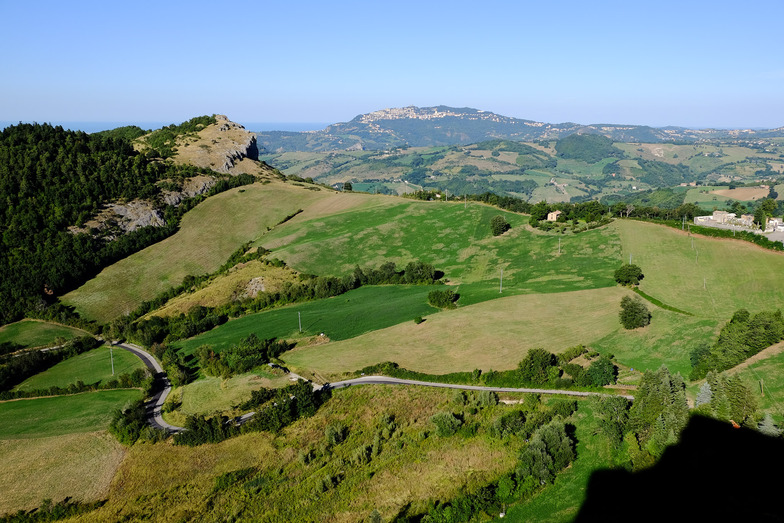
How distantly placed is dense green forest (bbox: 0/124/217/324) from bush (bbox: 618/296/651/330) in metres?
115

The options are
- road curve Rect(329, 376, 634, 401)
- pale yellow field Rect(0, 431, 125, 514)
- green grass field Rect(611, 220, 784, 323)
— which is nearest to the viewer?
pale yellow field Rect(0, 431, 125, 514)

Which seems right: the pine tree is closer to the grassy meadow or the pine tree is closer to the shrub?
the shrub

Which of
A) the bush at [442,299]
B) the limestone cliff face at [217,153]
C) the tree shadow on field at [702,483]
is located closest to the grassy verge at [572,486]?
the tree shadow on field at [702,483]

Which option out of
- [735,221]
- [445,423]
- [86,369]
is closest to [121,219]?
[86,369]

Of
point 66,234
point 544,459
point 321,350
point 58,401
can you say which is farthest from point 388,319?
point 66,234

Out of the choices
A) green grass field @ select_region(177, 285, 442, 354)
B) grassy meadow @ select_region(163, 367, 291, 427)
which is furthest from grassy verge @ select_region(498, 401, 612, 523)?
grassy meadow @ select_region(163, 367, 291, 427)

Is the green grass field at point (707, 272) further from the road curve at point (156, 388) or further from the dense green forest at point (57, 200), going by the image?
the dense green forest at point (57, 200)

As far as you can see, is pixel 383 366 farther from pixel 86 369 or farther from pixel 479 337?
pixel 86 369

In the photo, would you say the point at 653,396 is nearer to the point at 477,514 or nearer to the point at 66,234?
the point at 477,514

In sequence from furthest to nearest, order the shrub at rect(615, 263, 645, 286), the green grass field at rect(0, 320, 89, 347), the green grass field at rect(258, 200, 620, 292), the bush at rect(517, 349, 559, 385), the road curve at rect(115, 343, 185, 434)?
the green grass field at rect(258, 200, 620, 292), the green grass field at rect(0, 320, 89, 347), the shrub at rect(615, 263, 645, 286), the bush at rect(517, 349, 559, 385), the road curve at rect(115, 343, 185, 434)

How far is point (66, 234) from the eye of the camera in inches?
4771

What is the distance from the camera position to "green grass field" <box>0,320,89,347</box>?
305 ft

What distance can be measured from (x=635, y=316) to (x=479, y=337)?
24.3m

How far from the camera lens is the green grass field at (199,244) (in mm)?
111000
